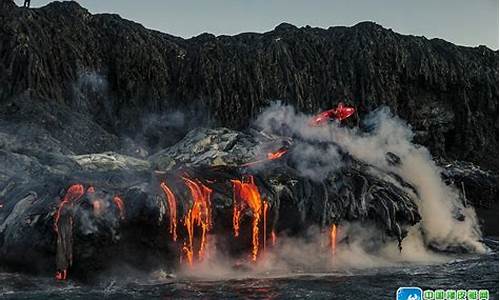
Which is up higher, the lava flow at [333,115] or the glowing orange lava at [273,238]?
the lava flow at [333,115]

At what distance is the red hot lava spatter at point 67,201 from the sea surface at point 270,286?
0.94 ft

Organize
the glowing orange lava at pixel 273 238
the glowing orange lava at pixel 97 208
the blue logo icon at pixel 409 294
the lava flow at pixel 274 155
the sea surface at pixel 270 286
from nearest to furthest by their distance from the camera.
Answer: the blue logo icon at pixel 409 294, the sea surface at pixel 270 286, the glowing orange lava at pixel 97 208, the glowing orange lava at pixel 273 238, the lava flow at pixel 274 155

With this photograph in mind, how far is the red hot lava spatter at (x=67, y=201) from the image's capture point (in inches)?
533

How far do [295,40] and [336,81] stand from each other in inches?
168

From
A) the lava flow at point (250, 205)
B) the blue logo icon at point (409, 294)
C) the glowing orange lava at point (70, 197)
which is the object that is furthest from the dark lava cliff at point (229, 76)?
the blue logo icon at point (409, 294)

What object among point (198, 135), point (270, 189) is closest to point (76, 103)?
point (198, 135)

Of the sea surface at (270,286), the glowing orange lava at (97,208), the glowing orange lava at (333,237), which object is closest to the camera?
the sea surface at (270,286)

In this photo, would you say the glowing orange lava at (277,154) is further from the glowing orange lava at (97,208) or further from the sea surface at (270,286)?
the glowing orange lava at (97,208)

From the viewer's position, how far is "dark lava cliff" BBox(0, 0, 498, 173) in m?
31.7

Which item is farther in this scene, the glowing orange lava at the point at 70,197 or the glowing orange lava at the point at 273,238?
the glowing orange lava at the point at 273,238

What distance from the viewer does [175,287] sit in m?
13.1

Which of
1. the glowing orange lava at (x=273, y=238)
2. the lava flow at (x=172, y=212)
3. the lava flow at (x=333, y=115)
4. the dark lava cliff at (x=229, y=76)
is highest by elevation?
the dark lava cliff at (x=229, y=76)

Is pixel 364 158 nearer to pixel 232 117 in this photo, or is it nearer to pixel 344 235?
pixel 344 235

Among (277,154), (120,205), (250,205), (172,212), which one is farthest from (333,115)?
(120,205)
